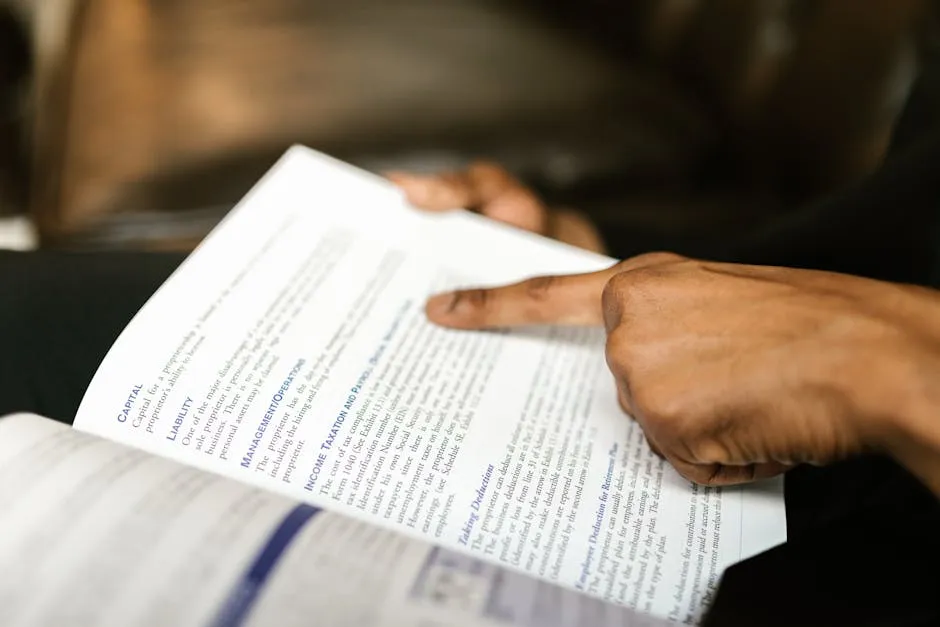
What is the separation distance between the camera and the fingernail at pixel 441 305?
0.51 meters

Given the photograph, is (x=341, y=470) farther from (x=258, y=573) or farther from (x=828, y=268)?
(x=828, y=268)

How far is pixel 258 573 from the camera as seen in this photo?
0.32 meters

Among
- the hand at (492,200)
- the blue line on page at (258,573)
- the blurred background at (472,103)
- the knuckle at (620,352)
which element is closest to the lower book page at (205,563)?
the blue line on page at (258,573)

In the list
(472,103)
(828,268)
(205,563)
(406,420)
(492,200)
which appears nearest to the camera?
(205,563)

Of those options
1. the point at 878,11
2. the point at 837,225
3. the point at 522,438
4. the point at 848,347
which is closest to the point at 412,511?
the point at 522,438

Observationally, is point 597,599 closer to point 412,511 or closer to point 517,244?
point 412,511

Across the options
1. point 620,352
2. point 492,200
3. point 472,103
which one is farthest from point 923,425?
point 472,103

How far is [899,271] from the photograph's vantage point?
0.55 metres

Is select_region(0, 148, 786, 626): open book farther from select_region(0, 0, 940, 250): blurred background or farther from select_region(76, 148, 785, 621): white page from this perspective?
select_region(0, 0, 940, 250): blurred background

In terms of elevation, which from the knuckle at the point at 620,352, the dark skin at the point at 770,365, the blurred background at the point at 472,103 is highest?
the dark skin at the point at 770,365

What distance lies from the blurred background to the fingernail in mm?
284

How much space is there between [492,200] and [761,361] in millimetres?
322

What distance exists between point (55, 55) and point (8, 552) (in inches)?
38.2

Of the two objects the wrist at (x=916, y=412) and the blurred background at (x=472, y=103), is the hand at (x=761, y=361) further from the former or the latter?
the blurred background at (x=472, y=103)
